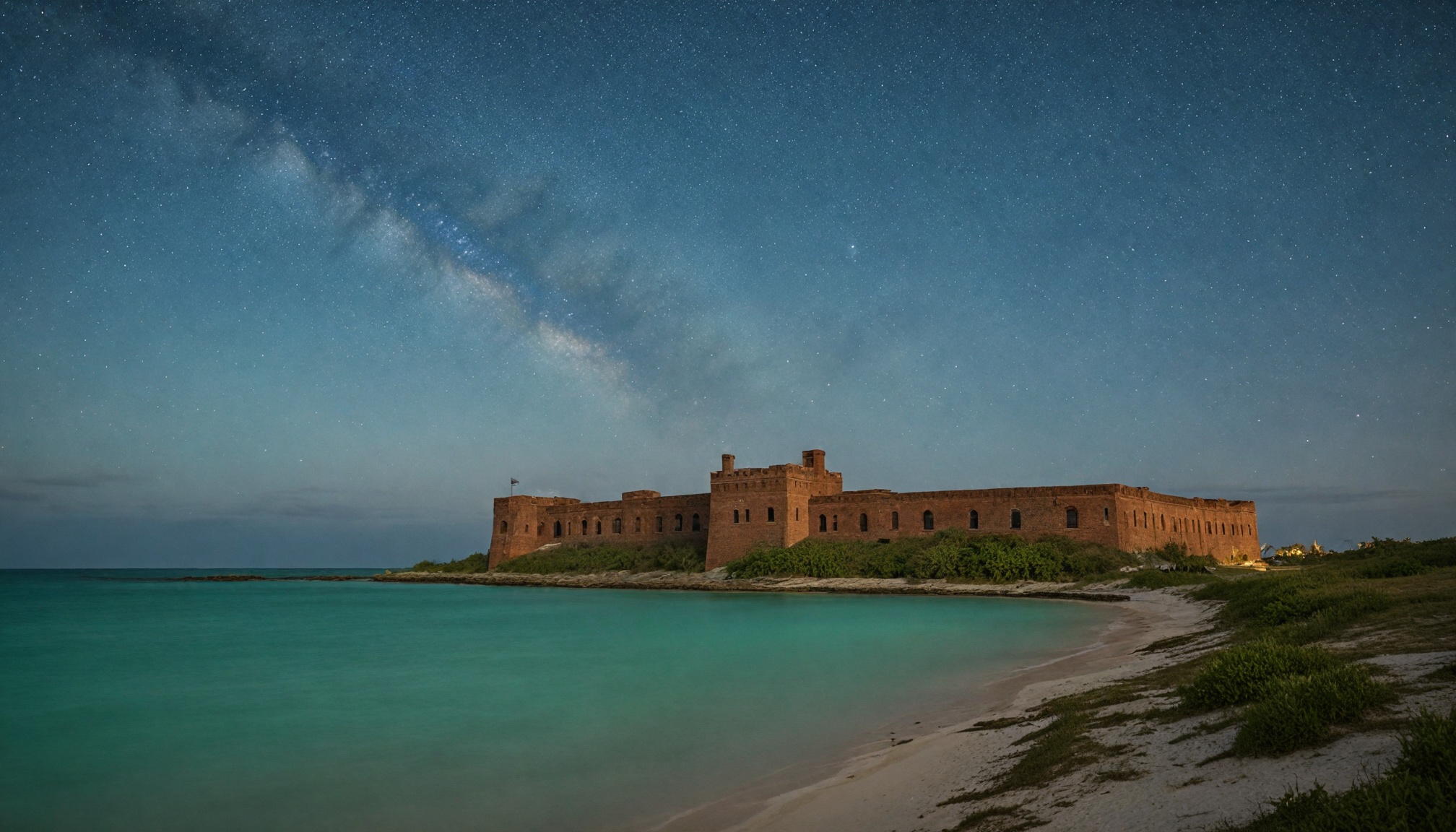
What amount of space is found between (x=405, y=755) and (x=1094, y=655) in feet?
38.7

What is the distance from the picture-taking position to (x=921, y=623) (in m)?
24.9

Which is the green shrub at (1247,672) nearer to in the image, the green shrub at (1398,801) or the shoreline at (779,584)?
the green shrub at (1398,801)

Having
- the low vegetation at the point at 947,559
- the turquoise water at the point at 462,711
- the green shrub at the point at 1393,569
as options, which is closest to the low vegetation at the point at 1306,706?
the turquoise water at the point at 462,711

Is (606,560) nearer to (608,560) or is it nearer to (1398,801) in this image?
(608,560)

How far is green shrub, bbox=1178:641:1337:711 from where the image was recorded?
6629 mm

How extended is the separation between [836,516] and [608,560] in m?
16.8

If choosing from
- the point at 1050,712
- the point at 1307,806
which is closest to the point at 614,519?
the point at 1050,712

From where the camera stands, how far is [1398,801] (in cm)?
378

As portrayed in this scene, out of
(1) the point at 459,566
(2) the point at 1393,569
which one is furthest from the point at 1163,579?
(1) the point at 459,566

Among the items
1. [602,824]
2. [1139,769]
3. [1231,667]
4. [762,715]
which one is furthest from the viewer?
[762,715]

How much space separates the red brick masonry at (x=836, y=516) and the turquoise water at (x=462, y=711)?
15256 millimetres

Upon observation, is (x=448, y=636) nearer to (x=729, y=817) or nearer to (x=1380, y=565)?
(x=729, y=817)

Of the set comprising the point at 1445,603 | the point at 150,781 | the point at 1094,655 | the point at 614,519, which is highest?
the point at 614,519

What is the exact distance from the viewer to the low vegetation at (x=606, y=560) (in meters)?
53.5
